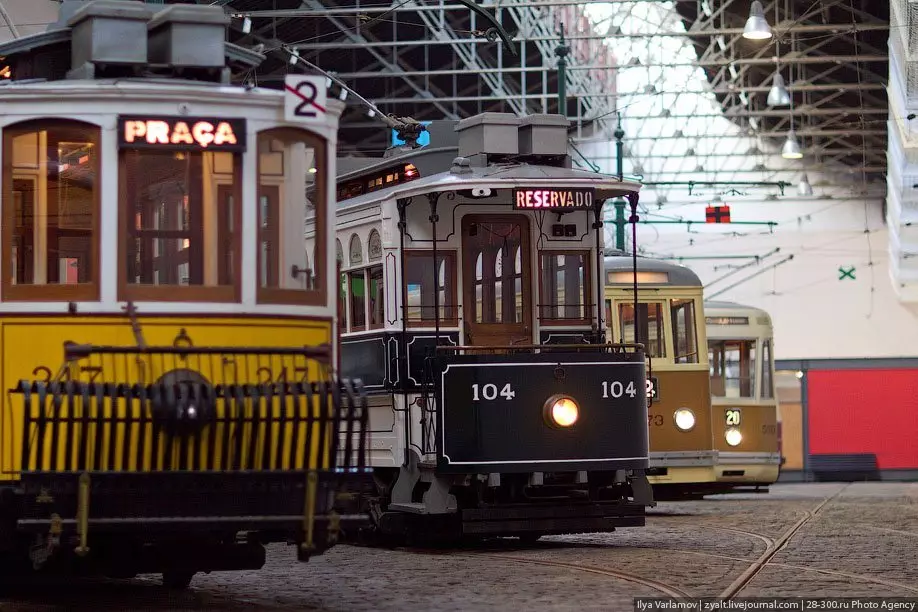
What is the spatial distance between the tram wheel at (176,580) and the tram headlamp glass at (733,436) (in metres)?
12.4

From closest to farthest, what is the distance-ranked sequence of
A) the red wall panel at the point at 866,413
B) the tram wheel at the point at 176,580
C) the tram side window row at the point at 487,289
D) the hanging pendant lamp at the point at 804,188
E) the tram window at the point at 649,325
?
the tram wheel at the point at 176,580, the tram side window row at the point at 487,289, the tram window at the point at 649,325, the red wall panel at the point at 866,413, the hanging pendant lamp at the point at 804,188

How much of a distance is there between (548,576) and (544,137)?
4632 millimetres

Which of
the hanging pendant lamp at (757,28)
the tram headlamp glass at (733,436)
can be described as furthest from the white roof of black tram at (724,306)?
the hanging pendant lamp at (757,28)

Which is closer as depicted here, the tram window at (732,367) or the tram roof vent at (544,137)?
the tram roof vent at (544,137)

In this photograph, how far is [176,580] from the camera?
10.9 meters

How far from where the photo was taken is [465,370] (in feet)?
45.0

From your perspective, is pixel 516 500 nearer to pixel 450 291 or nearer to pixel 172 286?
pixel 450 291

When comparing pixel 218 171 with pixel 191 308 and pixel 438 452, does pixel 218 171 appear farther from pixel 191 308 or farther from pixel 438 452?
pixel 438 452

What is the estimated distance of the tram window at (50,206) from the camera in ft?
30.2

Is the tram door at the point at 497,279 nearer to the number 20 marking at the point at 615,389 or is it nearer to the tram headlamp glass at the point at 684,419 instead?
the number 20 marking at the point at 615,389

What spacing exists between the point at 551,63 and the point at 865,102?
32.3 feet

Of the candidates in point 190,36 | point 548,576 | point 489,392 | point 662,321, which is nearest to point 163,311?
point 190,36

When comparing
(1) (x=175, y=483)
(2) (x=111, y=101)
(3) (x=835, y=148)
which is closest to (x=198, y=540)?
(1) (x=175, y=483)

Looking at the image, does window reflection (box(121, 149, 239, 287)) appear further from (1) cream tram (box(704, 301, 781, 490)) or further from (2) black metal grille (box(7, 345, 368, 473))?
(1) cream tram (box(704, 301, 781, 490))
